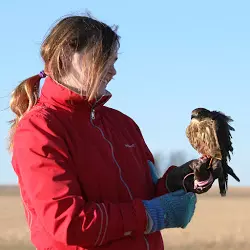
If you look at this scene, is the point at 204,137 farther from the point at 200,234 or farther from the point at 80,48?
the point at 200,234

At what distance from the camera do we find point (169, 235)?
19.9m

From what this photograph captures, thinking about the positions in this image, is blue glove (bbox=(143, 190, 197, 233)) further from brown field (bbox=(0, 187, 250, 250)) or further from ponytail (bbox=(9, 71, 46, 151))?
brown field (bbox=(0, 187, 250, 250))

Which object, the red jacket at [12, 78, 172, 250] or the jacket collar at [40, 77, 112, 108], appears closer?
the red jacket at [12, 78, 172, 250]

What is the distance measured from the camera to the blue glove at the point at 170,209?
11.6ft

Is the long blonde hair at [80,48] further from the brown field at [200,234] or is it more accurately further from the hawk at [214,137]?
the brown field at [200,234]

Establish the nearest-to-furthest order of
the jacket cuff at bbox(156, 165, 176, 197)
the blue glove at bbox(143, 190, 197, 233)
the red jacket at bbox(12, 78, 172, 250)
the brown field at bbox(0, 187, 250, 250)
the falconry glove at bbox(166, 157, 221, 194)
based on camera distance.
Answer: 1. the red jacket at bbox(12, 78, 172, 250)
2. the blue glove at bbox(143, 190, 197, 233)
3. the falconry glove at bbox(166, 157, 221, 194)
4. the jacket cuff at bbox(156, 165, 176, 197)
5. the brown field at bbox(0, 187, 250, 250)

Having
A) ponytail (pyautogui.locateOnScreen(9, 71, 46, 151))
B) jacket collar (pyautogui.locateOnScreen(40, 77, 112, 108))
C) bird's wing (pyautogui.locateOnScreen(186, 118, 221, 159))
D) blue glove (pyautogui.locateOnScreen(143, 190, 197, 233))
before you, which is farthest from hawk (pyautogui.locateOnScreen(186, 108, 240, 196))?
ponytail (pyautogui.locateOnScreen(9, 71, 46, 151))

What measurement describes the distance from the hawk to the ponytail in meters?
0.80

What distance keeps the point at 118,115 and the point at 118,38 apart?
460 mm

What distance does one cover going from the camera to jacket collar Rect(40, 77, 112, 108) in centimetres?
355

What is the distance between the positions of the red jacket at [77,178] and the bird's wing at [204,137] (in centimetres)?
31

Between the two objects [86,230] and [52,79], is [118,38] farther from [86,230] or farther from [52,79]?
[86,230]

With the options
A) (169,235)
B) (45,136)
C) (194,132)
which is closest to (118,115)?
(194,132)

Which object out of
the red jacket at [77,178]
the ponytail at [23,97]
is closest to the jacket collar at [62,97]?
the red jacket at [77,178]
